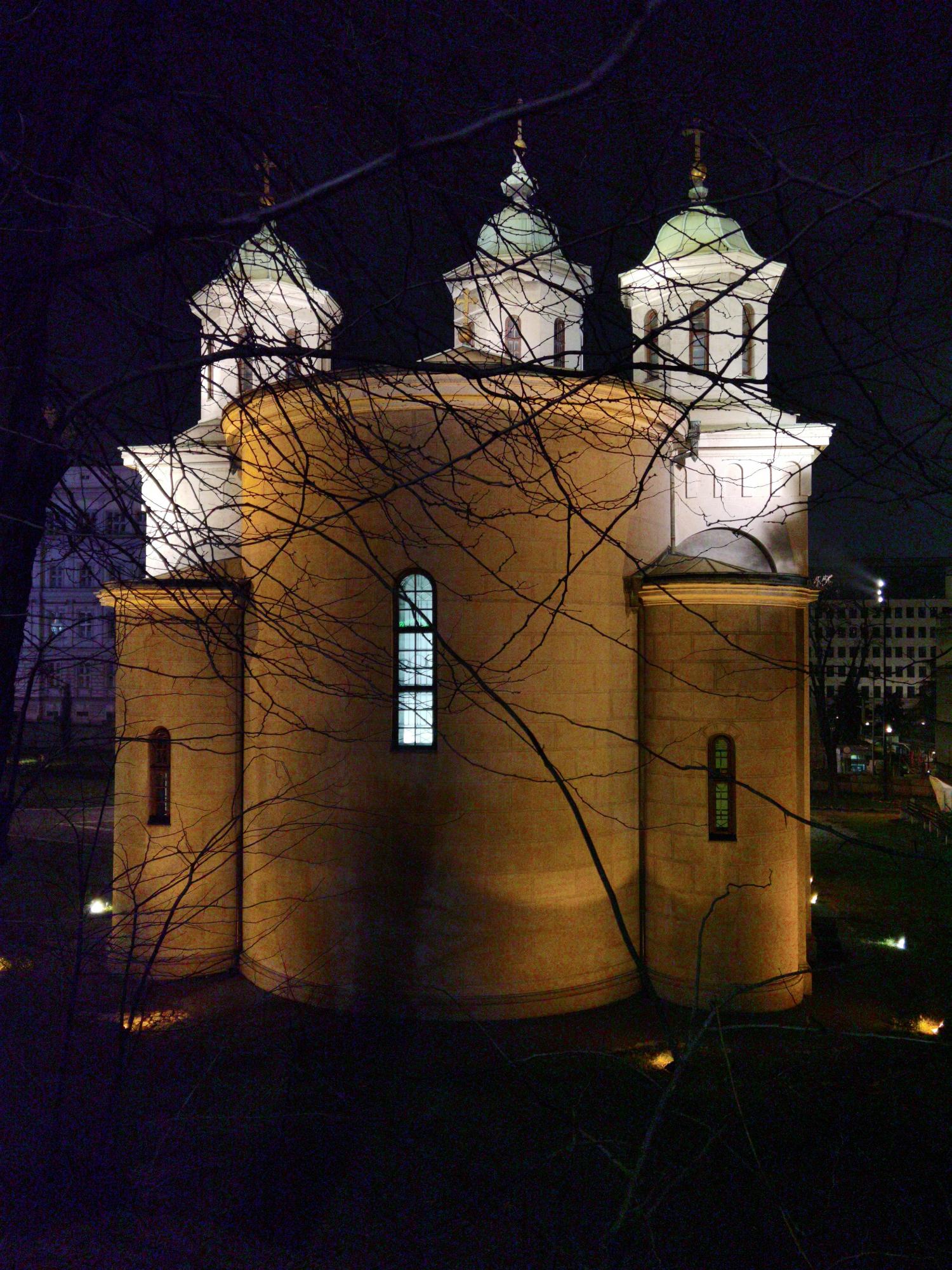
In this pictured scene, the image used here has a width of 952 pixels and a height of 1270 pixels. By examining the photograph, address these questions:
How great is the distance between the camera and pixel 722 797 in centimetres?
1516

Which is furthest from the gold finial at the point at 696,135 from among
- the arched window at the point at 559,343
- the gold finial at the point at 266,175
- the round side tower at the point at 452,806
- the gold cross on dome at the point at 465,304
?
the round side tower at the point at 452,806

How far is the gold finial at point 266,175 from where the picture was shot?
15.2ft

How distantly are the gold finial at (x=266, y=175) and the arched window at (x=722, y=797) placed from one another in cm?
1169

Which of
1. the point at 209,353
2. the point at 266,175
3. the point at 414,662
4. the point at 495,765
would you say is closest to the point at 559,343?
the point at 414,662

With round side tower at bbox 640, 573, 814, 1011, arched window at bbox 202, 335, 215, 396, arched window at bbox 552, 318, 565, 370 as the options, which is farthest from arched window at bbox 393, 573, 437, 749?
arched window at bbox 202, 335, 215, 396

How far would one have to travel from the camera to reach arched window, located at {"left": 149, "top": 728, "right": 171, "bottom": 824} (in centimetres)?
1605

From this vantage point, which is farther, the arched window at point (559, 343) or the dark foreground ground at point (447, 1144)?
the dark foreground ground at point (447, 1144)

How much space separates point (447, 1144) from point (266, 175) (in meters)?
7.59

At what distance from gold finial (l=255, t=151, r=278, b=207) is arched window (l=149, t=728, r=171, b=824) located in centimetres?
1236

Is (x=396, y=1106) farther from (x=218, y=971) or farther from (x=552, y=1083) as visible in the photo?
(x=218, y=971)

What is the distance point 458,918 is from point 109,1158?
875 centimetres

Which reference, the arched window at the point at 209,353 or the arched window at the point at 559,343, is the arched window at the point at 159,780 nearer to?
the arched window at the point at 559,343

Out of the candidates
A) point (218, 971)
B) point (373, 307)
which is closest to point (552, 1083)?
point (218, 971)

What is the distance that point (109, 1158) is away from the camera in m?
5.13
